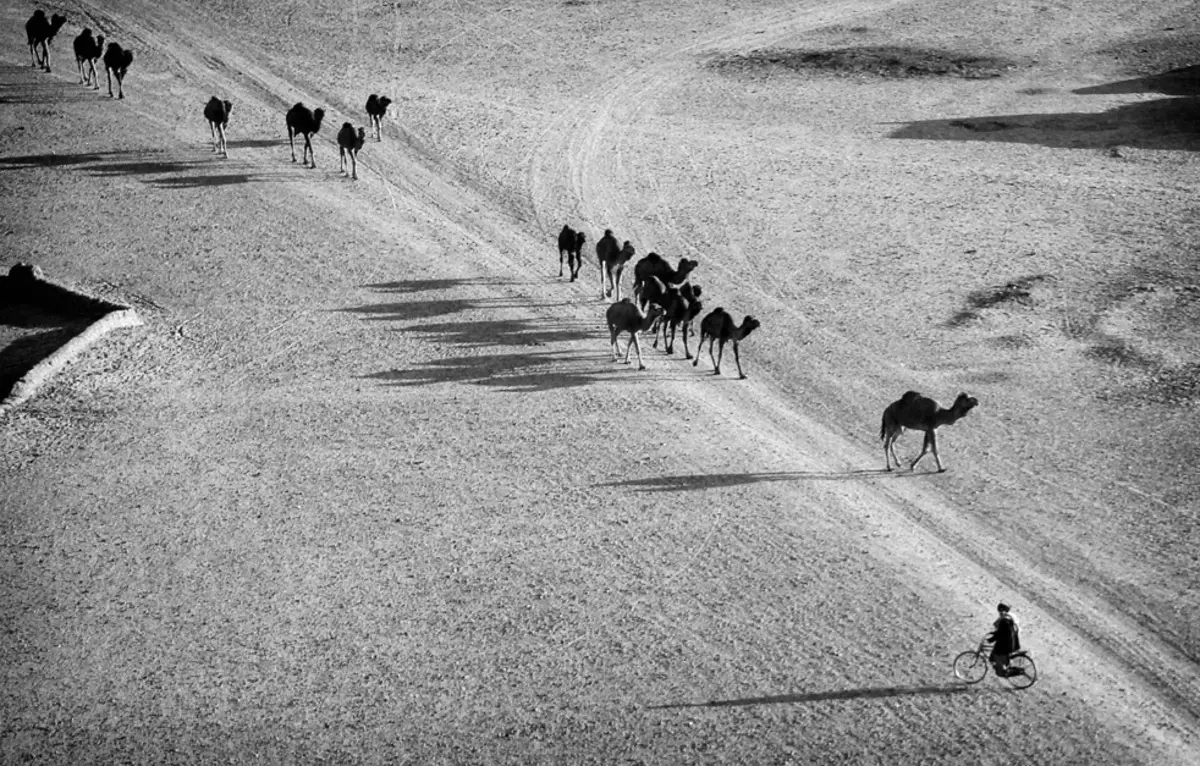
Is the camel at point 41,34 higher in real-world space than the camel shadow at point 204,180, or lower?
higher

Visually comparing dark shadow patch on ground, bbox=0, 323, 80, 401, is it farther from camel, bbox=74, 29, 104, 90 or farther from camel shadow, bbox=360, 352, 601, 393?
→ camel, bbox=74, 29, 104, 90

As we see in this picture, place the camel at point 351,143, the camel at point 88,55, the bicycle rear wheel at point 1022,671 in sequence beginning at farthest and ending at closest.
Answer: the camel at point 88,55
the camel at point 351,143
the bicycle rear wheel at point 1022,671

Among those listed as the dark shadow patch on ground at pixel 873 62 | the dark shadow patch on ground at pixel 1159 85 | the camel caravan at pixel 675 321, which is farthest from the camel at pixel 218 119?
the dark shadow patch on ground at pixel 1159 85

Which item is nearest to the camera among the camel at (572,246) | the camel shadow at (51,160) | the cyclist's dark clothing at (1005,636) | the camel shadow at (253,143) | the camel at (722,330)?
the cyclist's dark clothing at (1005,636)

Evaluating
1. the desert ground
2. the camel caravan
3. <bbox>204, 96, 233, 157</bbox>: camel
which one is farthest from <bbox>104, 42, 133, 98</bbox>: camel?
the camel caravan

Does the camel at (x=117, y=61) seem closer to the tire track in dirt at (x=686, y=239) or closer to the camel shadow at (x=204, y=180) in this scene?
the camel shadow at (x=204, y=180)

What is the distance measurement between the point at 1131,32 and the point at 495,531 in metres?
34.4

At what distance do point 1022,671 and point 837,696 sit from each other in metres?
2.21

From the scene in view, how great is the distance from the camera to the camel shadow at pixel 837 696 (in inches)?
641

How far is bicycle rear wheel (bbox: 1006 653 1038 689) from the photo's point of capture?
16234mm

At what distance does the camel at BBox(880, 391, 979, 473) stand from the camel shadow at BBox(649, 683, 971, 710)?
5535mm

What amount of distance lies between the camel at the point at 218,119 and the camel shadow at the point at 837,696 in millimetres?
22857

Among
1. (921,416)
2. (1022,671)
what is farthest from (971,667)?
(921,416)

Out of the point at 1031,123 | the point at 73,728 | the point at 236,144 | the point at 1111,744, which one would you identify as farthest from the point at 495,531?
the point at 1031,123
